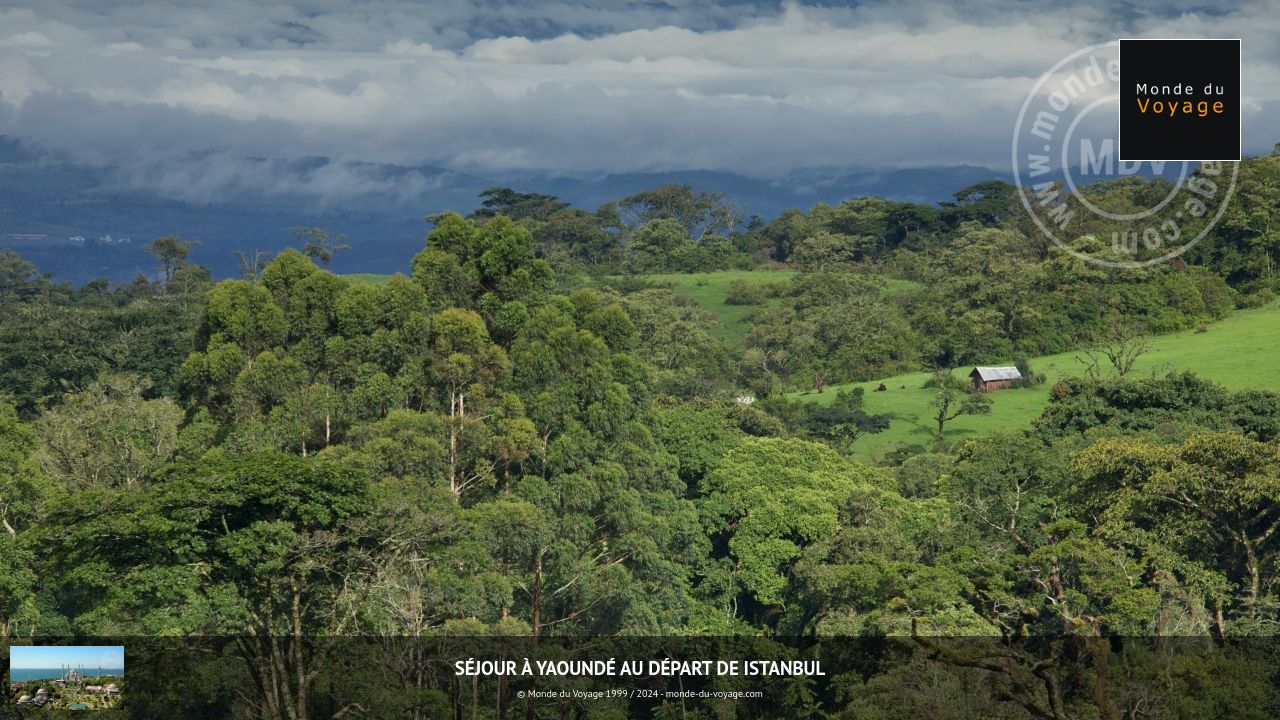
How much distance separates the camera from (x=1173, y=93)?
151ft

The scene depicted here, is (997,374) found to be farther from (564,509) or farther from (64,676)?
(64,676)

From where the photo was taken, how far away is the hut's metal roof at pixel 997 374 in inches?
2290

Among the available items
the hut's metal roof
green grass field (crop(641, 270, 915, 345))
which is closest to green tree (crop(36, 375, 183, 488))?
the hut's metal roof

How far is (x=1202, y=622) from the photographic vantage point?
27.4 metres

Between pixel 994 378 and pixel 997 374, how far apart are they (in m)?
0.39

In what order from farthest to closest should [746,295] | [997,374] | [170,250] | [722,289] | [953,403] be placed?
[170,250]
[722,289]
[746,295]
[997,374]
[953,403]

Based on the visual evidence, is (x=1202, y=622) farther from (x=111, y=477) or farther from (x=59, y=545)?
(x=111, y=477)

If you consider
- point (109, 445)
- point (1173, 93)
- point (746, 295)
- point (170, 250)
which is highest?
point (1173, 93)

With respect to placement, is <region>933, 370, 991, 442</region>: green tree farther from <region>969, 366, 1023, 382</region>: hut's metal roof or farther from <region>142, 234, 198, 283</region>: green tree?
<region>142, 234, 198, 283</region>: green tree

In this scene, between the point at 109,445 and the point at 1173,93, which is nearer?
the point at 109,445

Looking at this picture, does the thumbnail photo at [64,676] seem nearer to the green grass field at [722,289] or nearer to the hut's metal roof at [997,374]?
the hut's metal roof at [997,374]

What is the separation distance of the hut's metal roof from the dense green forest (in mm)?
9996

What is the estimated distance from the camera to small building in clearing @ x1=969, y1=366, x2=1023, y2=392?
58.1m

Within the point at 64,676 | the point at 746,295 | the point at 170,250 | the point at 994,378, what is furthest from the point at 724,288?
the point at 64,676
